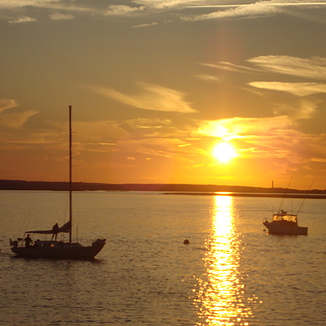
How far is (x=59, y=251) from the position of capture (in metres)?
69.8

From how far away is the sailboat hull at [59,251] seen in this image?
6994 cm

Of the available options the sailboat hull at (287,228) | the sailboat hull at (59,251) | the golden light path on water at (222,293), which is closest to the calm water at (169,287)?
the golden light path on water at (222,293)

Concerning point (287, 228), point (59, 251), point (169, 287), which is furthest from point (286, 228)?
point (169, 287)

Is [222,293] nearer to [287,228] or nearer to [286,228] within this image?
[287,228]

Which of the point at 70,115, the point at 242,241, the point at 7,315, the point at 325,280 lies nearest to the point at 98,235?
the point at 242,241

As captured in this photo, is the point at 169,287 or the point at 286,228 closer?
the point at 169,287

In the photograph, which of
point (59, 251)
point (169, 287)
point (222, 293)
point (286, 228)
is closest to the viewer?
point (222, 293)

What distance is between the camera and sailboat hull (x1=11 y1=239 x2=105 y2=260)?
6994 centimetres

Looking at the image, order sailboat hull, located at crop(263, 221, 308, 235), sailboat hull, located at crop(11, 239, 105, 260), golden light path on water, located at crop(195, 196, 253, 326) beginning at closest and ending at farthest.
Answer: golden light path on water, located at crop(195, 196, 253, 326), sailboat hull, located at crop(11, 239, 105, 260), sailboat hull, located at crop(263, 221, 308, 235)

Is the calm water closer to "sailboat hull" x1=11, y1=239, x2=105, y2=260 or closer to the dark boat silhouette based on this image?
"sailboat hull" x1=11, y1=239, x2=105, y2=260

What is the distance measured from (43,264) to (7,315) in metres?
27.4

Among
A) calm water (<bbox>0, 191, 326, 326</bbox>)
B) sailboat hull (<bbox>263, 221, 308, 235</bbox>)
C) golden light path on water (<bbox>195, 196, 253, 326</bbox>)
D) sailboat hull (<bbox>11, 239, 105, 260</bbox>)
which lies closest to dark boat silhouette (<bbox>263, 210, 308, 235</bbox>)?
sailboat hull (<bbox>263, 221, 308, 235</bbox>)

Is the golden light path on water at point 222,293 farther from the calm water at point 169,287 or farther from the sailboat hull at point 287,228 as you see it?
the sailboat hull at point 287,228

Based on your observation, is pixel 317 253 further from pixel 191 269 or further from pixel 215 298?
pixel 215 298
